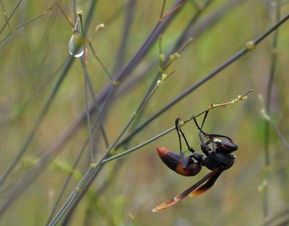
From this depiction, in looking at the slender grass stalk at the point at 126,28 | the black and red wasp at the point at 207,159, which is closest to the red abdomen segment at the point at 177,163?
the black and red wasp at the point at 207,159

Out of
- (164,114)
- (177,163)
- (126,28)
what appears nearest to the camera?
(177,163)

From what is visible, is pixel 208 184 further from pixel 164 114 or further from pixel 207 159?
pixel 164 114

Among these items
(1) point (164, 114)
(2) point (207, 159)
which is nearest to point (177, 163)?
(2) point (207, 159)

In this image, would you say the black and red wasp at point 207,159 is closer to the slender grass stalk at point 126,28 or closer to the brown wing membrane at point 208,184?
the brown wing membrane at point 208,184

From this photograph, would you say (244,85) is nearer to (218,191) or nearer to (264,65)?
(264,65)

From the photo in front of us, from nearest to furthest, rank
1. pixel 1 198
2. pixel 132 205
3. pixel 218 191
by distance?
pixel 1 198 → pixel 132 205 → pixel 218 191

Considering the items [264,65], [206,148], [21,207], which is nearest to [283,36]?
[264,65]
